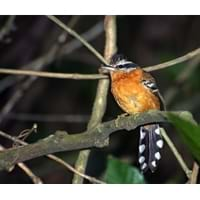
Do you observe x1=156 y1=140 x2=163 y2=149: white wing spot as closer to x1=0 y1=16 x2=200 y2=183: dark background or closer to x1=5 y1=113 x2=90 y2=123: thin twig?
x1=0 y1=16 x2=200 y2=183: dark background

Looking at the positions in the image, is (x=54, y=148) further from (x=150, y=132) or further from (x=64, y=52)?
(x=64, y=52)

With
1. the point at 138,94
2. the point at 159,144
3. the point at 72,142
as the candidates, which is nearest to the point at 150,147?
the point at 159,144

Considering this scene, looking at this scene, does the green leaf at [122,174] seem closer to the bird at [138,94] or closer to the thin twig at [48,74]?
the bird at [138,94]

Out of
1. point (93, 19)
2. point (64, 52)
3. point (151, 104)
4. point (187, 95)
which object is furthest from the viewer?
point (93, 19)

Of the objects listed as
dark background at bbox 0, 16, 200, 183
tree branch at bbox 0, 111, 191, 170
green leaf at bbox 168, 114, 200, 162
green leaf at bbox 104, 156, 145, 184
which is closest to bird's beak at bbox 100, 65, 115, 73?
green leaf at bbox 104, 156, 145, 184

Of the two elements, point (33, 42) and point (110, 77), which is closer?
point (110, 77)

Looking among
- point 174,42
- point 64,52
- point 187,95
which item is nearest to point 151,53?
point 174,42

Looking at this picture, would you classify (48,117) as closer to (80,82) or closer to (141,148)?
(80,82)
